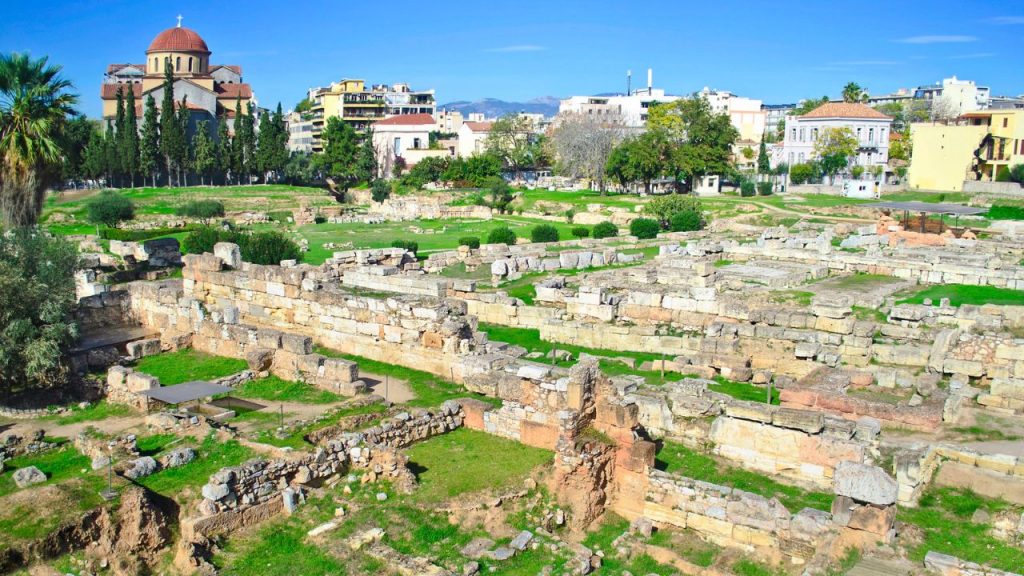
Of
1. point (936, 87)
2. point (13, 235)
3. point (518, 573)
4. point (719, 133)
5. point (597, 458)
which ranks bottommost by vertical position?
point (518, 573)

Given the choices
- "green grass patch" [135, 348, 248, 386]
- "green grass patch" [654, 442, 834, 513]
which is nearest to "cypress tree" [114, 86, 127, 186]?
"green grass patch" [135, 348, 248, 386]

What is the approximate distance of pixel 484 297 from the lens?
80.7 ft

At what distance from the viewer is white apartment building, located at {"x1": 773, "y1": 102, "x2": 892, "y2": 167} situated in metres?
73.1

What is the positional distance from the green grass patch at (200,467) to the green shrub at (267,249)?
68.3 feet

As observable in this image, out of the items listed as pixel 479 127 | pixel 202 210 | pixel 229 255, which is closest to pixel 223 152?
pixel 202 210

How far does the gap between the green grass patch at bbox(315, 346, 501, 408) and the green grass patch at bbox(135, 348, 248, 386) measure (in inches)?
96.1

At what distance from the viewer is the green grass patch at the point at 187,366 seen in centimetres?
1762

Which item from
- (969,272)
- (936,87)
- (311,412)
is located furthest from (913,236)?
(936,87)

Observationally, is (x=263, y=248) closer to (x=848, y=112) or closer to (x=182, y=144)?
(x=182, y=144)

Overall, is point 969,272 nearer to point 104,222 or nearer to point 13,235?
point 13,235

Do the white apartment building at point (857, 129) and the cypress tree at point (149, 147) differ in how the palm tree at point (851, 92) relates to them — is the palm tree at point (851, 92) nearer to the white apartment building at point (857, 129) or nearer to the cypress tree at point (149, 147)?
the white apartment building at point (857, 129)

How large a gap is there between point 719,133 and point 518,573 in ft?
191

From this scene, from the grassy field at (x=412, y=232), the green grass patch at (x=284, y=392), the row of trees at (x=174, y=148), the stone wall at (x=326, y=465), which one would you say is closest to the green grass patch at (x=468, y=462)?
the stone wall at (x=326, y=465)

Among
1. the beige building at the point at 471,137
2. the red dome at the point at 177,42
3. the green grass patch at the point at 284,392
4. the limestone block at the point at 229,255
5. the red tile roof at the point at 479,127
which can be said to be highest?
the red dome at the point at 177,42
